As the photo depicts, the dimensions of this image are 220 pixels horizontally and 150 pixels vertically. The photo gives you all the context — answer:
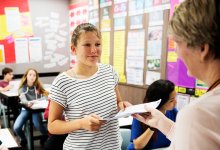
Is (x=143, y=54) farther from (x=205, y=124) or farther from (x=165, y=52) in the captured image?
(x=205, y=124)

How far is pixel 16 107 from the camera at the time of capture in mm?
4637

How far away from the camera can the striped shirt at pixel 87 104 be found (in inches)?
52.3

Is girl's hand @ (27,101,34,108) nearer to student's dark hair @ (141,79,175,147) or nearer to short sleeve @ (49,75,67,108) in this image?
student's dark hair @ (141,79,175,147)

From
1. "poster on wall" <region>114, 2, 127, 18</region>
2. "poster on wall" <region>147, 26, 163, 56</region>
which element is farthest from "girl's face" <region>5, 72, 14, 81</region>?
"poster on wall" <region>147, 26, 163, 56</region>

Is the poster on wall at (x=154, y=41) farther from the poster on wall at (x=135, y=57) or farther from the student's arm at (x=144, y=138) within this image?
the student's arm at (x=144, y=138)

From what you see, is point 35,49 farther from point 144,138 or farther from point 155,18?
point 144,138

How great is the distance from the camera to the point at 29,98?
4273 mm

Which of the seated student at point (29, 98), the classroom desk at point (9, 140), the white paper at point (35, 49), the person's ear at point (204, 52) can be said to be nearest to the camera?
the person's ear at point (204, 52)

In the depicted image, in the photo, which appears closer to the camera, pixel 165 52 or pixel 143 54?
pixel 165 52

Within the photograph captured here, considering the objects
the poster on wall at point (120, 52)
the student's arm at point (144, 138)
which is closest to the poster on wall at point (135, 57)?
the poster on wall at point (120, 52)

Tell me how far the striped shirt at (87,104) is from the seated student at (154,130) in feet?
1.66

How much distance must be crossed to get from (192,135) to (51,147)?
152 centimetres

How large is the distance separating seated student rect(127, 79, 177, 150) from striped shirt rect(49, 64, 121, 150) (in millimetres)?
506

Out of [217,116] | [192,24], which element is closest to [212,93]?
[217,116]
